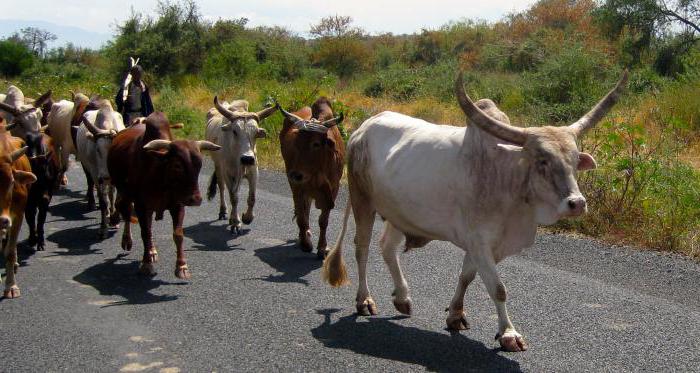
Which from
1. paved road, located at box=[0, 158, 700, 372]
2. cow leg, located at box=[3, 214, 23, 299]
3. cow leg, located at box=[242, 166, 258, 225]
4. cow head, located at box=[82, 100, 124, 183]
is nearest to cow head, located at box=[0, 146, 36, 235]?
cow leg, located at box=[3, 214, 23, 299]

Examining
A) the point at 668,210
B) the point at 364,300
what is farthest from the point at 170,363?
the point at 668,210

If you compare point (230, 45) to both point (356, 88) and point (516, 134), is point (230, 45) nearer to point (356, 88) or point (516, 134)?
point (356, 88)

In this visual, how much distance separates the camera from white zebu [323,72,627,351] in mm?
5293

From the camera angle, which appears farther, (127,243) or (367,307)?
(127,243)

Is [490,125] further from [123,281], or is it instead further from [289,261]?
[123,281]

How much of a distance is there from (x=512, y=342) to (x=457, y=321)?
681 millimetres

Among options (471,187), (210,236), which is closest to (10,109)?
(210,236)

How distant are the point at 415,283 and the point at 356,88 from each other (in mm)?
23798

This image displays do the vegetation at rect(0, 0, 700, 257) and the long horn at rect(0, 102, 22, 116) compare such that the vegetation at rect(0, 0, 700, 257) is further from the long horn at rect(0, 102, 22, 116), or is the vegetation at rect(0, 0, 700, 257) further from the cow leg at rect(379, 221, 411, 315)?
the long horn at rect(0, 102, 22, 116)

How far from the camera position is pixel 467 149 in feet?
18.9

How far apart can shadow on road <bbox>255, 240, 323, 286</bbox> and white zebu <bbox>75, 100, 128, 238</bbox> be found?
2.16m

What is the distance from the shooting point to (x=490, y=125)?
5.40 m

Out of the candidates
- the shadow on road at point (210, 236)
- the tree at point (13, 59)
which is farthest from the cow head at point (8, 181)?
the tree at point (13, 59)

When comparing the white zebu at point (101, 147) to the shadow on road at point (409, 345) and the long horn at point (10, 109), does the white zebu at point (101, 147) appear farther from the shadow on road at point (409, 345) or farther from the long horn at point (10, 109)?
the shadow on road at point (409, 345)
